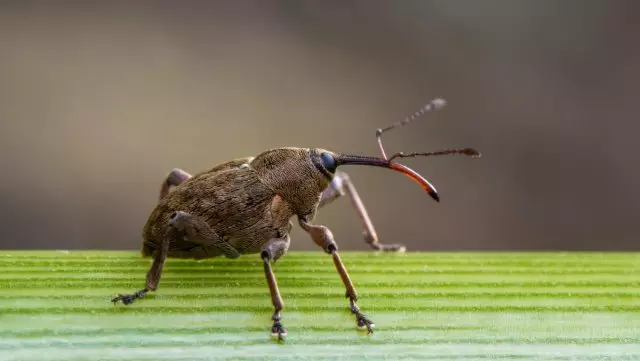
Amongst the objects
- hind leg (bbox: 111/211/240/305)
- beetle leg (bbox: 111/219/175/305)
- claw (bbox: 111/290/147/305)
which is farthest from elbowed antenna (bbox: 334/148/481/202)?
claw (bbox: 111/290/147/305)

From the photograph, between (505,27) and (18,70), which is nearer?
(18,70)

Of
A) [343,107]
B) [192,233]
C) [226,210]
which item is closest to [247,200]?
[226,210]

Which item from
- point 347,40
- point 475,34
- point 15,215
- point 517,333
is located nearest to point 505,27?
point 475,34

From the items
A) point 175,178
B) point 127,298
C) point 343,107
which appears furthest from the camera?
point 343,107

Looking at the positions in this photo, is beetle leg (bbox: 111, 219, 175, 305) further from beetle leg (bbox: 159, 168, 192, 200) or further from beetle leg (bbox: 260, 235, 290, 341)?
beetle leg (bbox: 159, 168, 192, 200)

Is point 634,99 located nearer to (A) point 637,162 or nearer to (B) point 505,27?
(A) point 637,162

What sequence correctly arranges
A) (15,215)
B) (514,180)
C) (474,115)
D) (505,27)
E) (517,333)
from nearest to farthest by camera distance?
(517,333) < (15,215) < (514,180) < (474,115) < (505,27)

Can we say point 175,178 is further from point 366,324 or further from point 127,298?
point 366,324
